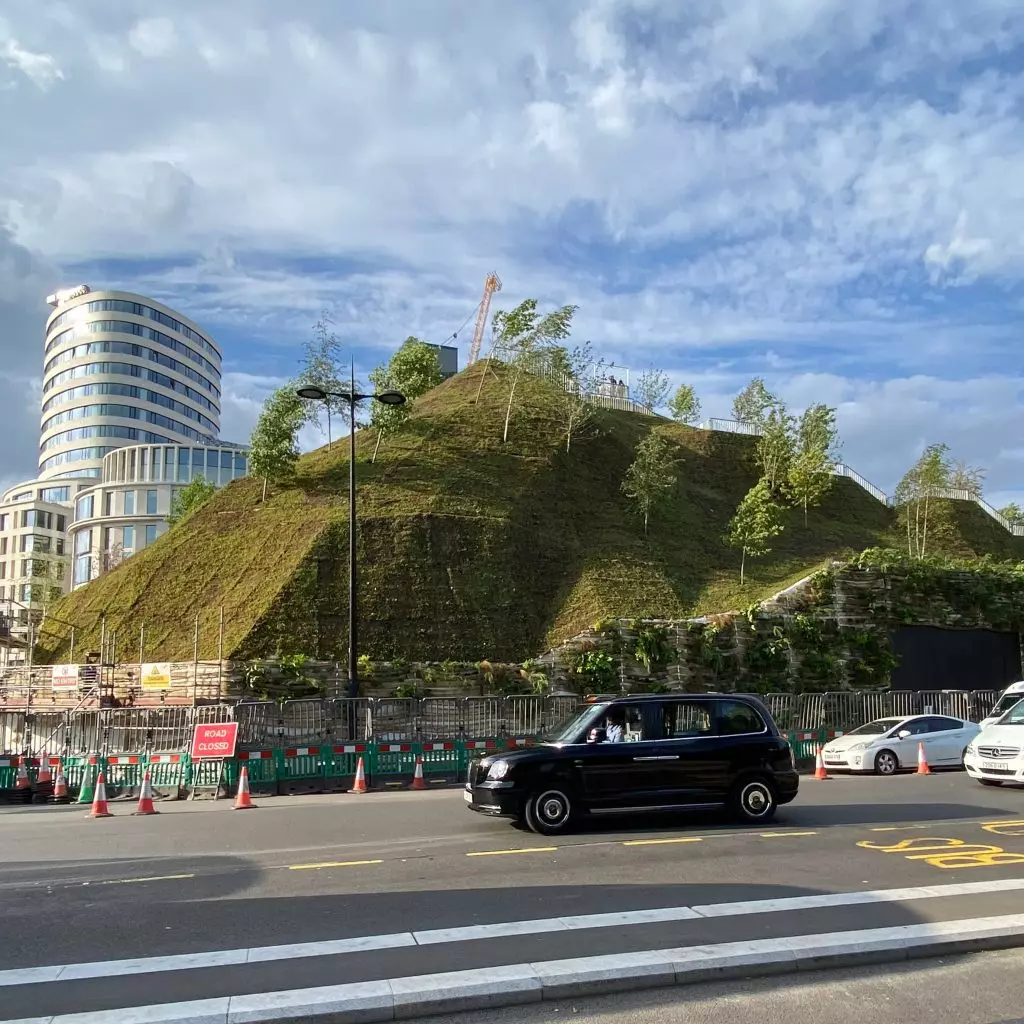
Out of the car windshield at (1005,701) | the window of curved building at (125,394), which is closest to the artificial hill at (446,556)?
the car windshield at (1005,701)

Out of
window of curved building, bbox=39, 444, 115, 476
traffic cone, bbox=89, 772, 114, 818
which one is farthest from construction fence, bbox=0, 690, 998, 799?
window of curved building, bbox=39, 444, 115, 476

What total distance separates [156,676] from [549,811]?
19.2 meters

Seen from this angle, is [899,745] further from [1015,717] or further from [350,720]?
[350,720]

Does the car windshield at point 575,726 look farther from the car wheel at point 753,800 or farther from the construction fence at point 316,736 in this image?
the construction fence at point 316,736

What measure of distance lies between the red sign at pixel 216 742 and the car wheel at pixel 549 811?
8807 millimetres

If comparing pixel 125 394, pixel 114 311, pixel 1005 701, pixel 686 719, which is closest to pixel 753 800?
pixel 686 719

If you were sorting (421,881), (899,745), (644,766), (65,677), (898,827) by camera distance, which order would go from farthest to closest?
(65,677), (899,745), (644,766), (898,827), (421,881)

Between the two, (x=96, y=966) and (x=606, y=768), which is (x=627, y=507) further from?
(x=96, y=966)

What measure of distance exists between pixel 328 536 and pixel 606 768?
930 inches

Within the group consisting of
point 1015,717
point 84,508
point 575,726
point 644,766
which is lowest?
point 644,766

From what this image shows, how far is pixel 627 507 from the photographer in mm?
43250

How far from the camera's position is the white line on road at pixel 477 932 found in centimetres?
610

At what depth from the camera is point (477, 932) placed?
680 centimetres

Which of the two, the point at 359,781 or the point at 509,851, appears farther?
the point at 359,781
